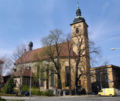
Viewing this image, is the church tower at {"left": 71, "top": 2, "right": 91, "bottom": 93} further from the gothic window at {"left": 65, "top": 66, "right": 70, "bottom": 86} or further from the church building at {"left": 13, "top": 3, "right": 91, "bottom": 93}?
the gothic window at {"left": 65, "top": 66, "right": 70, "bottom": 86}

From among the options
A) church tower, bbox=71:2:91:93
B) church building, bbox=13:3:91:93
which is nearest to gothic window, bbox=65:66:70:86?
church building, bbox=13:3:91:93

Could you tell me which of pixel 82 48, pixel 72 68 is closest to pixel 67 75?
pixel 72 68

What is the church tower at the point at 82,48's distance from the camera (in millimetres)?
37356

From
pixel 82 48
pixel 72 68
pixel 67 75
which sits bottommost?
pixel 67 75

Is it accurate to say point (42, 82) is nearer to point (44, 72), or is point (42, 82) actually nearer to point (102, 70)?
point (44, 72)

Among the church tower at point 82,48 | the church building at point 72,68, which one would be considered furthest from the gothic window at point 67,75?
the church tower at point 82,48

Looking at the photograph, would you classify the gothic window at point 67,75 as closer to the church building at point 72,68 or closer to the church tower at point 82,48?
the church building at point 72,68

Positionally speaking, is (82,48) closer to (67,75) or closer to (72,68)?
(72,68)

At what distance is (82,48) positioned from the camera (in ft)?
136

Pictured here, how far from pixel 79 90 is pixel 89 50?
1110 cm

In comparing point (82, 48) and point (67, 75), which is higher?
point (82, 48)

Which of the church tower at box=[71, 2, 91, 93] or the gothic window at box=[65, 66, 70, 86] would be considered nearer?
the church tower at box=[71, 2, 91, 93]

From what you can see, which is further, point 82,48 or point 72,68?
point 82,48

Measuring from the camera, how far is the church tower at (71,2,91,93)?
123 ft
